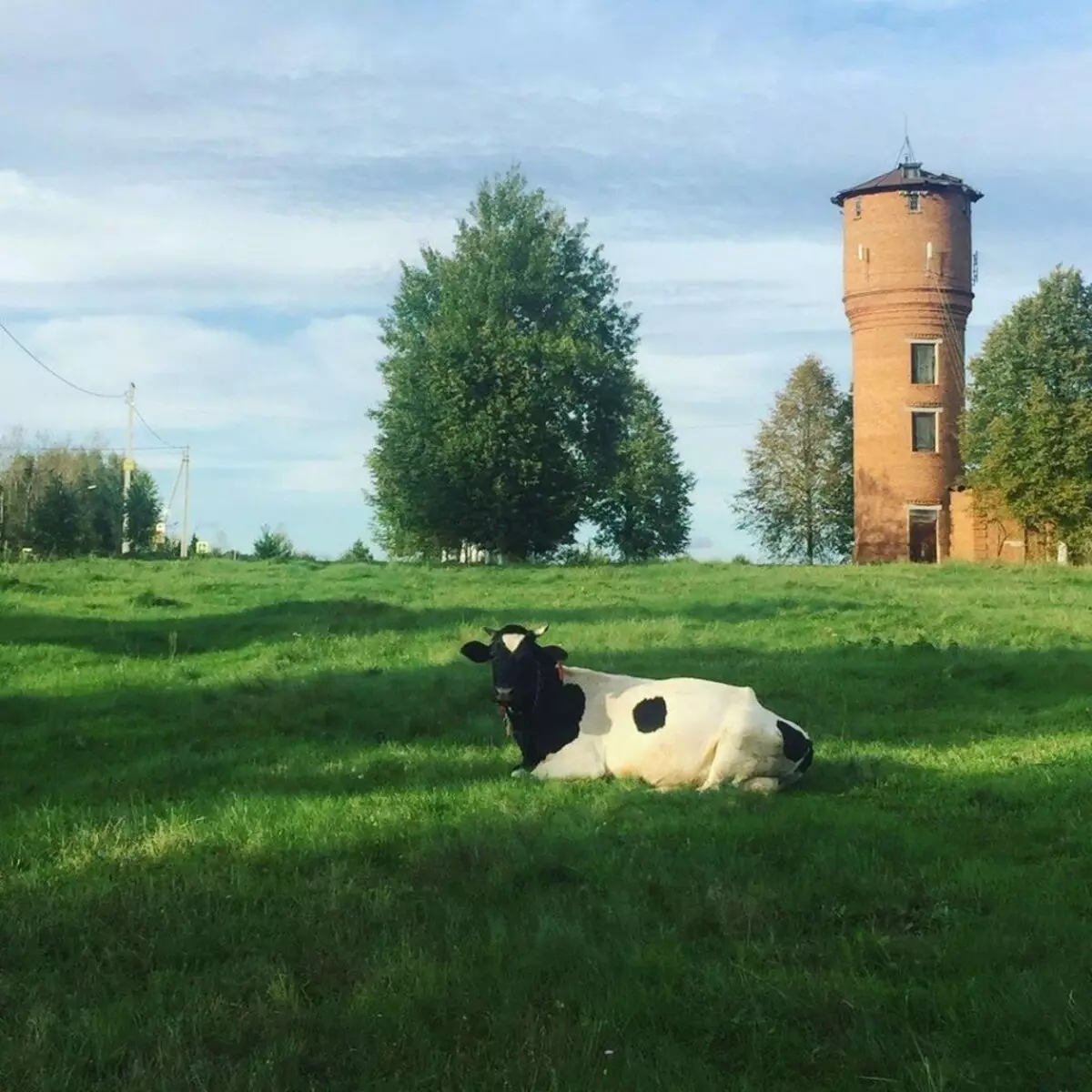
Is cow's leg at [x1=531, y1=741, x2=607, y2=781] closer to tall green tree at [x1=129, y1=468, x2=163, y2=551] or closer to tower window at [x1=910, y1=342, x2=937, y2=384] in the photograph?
tower window at [x1=910, y1=342, x2=937, y2=384]

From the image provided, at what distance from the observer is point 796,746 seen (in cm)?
982

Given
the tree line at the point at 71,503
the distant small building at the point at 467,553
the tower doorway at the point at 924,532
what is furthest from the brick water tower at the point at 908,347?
the tree line at the point at 71,503

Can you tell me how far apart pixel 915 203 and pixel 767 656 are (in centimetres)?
4777

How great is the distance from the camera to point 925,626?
818 inches

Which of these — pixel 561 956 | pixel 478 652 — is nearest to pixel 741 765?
pixel 478 652

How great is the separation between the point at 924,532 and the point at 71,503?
37.5 m

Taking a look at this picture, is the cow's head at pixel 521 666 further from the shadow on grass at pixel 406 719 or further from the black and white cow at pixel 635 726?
the shadow on grass at pixel 406 719

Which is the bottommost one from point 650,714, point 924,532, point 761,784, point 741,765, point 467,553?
point 761,784

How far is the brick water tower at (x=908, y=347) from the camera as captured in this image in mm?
60500

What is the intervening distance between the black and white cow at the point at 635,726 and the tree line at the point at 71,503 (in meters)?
48.6

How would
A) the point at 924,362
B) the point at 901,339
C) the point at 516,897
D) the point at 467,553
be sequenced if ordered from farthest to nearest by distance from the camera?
the point at 924,362, the point at 901,339, the point at 467,553, the point at 516,897

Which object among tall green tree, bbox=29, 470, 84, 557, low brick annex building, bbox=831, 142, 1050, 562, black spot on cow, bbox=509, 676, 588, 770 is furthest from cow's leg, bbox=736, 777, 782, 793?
tall green tree, bbox=29, 470, 84, 557

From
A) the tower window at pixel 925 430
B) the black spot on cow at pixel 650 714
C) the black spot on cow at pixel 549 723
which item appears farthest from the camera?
the tower window at pixel 925 430

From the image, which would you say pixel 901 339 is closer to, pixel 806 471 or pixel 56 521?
pixel 806 471
